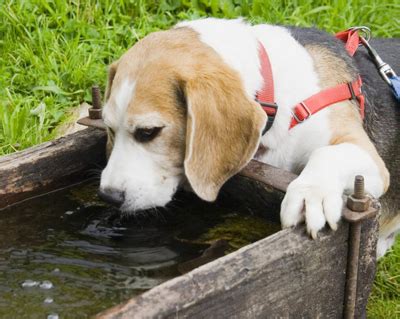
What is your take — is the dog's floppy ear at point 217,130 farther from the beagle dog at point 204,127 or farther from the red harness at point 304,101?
the red harness at point 304,101

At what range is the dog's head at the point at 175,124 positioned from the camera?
10.7ft

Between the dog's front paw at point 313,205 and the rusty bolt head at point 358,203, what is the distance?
0.14 feet

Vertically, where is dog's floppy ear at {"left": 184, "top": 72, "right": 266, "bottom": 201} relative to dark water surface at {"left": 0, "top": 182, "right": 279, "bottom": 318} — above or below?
above

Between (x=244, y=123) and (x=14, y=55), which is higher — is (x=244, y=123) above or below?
above

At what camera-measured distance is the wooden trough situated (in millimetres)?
2537

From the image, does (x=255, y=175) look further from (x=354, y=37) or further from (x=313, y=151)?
(x=354, y=37)

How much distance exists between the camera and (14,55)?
18.2ft

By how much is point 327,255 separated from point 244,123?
2.13ft

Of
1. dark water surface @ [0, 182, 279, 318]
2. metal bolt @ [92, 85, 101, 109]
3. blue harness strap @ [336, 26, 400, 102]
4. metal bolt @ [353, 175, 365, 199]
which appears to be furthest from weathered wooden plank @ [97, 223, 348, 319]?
metal bolt @ [92, 85, 101, 109]

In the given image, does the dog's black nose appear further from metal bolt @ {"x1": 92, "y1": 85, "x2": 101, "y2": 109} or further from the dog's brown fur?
metal bolt @ {"x1": 92, "y1": 85, "x2": 101, "y2": 109}

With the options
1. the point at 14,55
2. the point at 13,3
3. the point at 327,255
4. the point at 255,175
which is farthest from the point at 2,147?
the point at 327,255

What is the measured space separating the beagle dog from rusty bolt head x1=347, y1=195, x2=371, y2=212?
0.53 ft

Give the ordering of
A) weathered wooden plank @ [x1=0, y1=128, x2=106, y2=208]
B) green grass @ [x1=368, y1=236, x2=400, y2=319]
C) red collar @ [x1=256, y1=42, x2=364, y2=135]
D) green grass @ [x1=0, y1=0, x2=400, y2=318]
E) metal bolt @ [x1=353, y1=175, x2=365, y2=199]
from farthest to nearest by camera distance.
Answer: green grass @ [x1=0, y1=0, x2=400, y2=318]
green grass @ [x1=368, y1=236, x2=400, y2=319]
weathered wooden plank @ [x1=0, y1=128, x2=106, y2=208]
red collar @ [x1=256, y1=42, x2=364, y2=135]
metal bolt @ [x1=353, y1=175, x2=365, y2=199]

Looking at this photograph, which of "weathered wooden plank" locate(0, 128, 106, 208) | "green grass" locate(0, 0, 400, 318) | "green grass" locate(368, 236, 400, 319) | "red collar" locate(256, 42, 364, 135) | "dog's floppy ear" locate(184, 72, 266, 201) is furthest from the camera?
"green grass" locate(0, 0, 400, 318)
